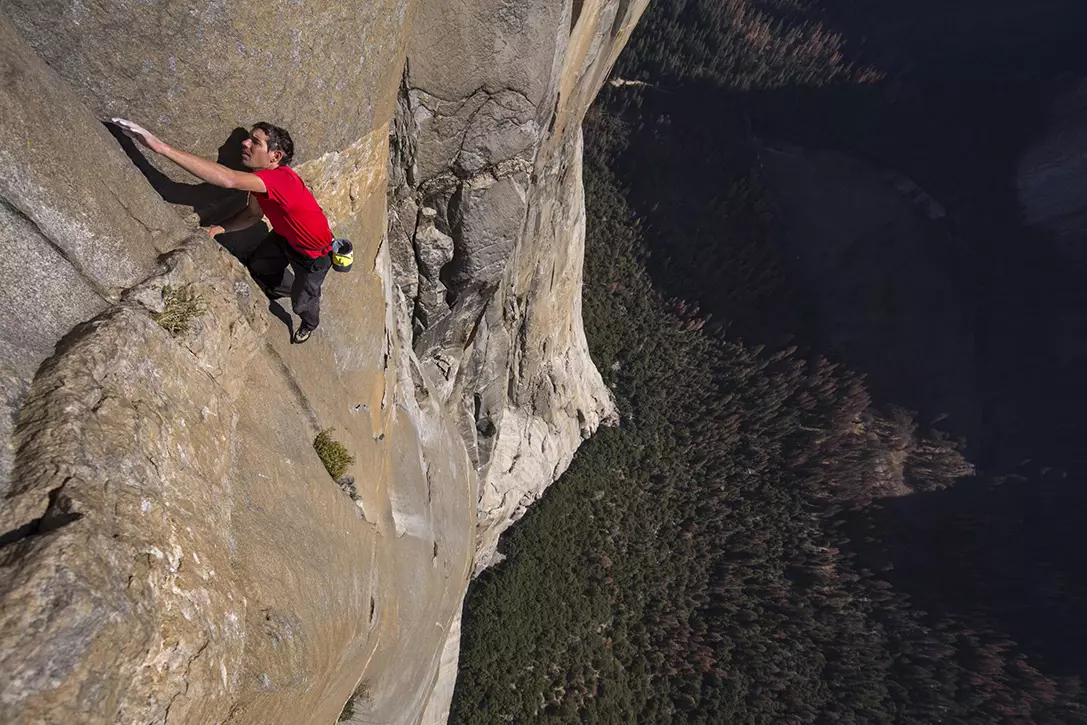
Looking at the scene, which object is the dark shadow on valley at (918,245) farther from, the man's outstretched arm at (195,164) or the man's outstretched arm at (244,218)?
the man's outstretched arm at (195,164)

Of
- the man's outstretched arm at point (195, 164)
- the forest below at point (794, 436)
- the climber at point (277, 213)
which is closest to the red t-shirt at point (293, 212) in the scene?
the climber at point (277, 213)

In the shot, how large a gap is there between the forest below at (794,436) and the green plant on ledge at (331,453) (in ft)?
53.8

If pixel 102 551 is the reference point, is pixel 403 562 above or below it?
below

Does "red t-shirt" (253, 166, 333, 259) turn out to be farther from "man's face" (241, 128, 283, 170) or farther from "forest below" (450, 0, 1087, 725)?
"forest below" (450, 0, 1087, 725)

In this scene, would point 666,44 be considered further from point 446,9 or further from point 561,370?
point 446,9

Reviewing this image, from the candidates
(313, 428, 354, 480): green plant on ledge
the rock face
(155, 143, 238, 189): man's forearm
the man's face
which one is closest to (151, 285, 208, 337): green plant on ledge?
the rock face

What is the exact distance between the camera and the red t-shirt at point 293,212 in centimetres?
419

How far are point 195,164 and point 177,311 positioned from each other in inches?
39.2

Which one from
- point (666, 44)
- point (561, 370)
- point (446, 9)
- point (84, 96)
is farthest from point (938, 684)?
point (666, 44)

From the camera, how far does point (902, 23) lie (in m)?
39.3

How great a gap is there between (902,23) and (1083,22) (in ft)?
32.8

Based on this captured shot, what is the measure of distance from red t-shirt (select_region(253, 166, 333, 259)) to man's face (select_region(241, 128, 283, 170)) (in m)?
0.06

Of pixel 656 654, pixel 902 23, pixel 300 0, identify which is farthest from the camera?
pixel 902 23

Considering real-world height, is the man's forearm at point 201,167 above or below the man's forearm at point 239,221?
above
